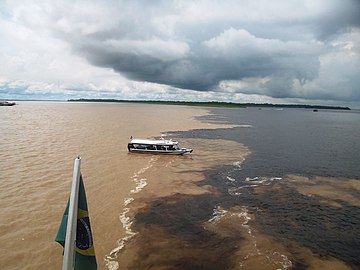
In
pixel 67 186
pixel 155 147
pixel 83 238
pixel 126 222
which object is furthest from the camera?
pixel 155 147

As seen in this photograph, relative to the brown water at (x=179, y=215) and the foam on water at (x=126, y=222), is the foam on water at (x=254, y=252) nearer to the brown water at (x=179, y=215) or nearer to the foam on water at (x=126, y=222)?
the brown water at (x=179, y=215)

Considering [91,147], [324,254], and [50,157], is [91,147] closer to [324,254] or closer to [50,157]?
[50,157]

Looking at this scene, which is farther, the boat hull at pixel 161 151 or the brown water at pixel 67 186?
the boat hull at pixel 161 151

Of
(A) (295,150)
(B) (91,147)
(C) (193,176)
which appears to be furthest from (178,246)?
(A) (295,150)

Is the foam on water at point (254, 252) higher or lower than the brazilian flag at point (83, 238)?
lower

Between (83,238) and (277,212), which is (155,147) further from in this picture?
(83,238)

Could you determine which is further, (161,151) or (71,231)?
(161,151)

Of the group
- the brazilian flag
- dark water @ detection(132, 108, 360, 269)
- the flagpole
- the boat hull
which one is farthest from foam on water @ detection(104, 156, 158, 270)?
the flagpole

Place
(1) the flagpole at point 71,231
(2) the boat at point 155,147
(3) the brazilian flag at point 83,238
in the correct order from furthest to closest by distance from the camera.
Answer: (2) the boat at point 155,147 → (3) the brazilian flag at point 83,238 → (1) the flagpole at point 71,231

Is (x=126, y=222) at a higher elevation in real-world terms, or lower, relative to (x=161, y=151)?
lower

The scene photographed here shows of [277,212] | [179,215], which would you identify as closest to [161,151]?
[179,215]

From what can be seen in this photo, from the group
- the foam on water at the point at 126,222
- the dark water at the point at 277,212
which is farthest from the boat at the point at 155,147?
the foam on water at the point at 126,222
